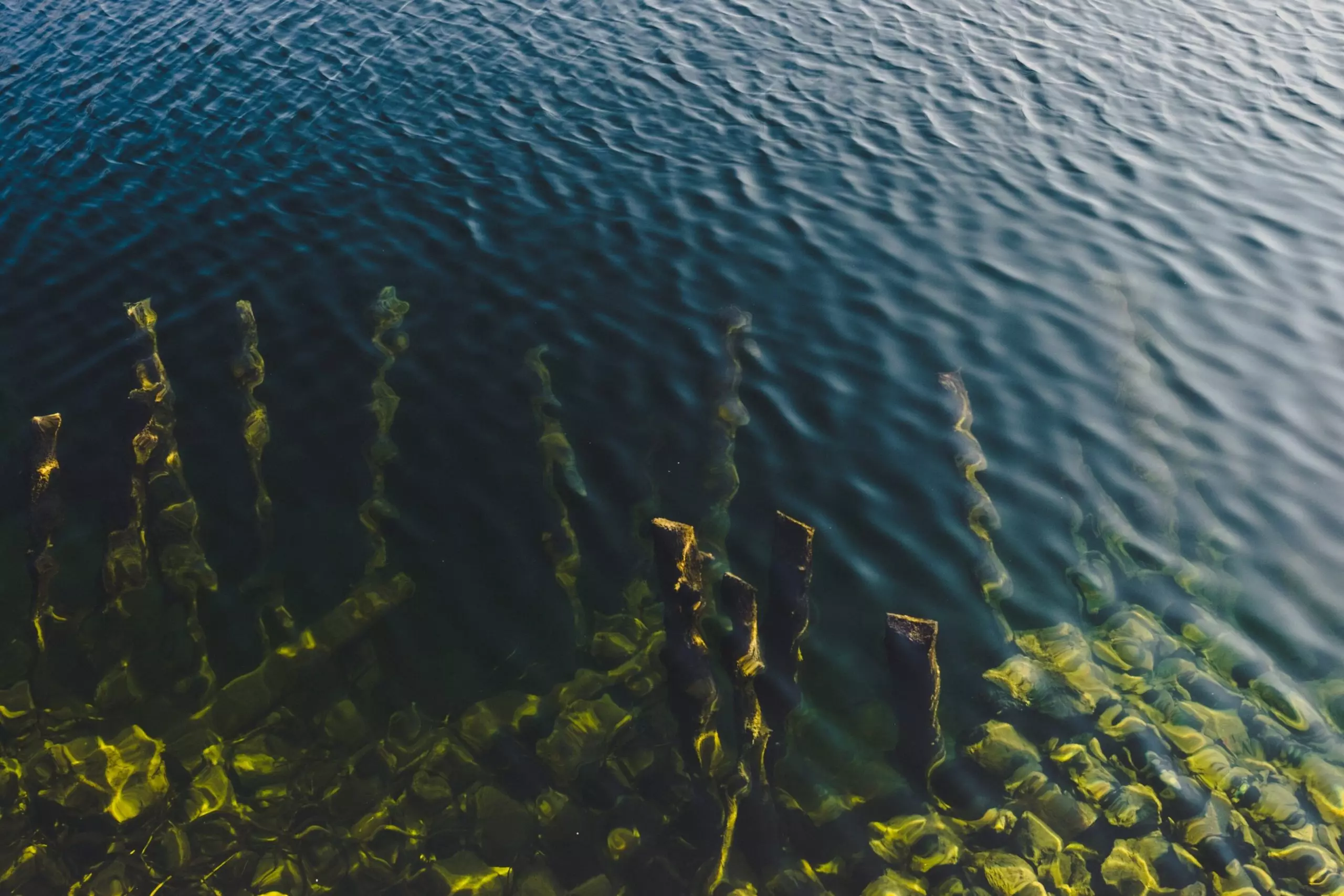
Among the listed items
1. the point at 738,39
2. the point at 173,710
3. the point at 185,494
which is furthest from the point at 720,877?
the point at 738,39

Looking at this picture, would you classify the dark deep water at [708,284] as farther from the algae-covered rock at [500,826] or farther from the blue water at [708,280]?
the algae-covered rock at [500,826]

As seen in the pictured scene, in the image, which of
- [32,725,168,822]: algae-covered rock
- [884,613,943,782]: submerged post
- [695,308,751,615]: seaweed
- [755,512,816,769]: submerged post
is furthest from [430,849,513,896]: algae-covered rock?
[884,613,943,782]: submerged post

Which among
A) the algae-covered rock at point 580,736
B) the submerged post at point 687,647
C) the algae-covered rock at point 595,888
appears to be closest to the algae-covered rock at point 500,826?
the algae-covered rock at point 580,736

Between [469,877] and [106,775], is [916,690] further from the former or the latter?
[106,775]

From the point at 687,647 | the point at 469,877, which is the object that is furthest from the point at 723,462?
the point at 469,877

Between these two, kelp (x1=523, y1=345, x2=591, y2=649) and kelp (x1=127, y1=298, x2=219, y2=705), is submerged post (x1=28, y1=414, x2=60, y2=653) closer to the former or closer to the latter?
kelp (x1=127, y1=298, x2=219, y2=705)
